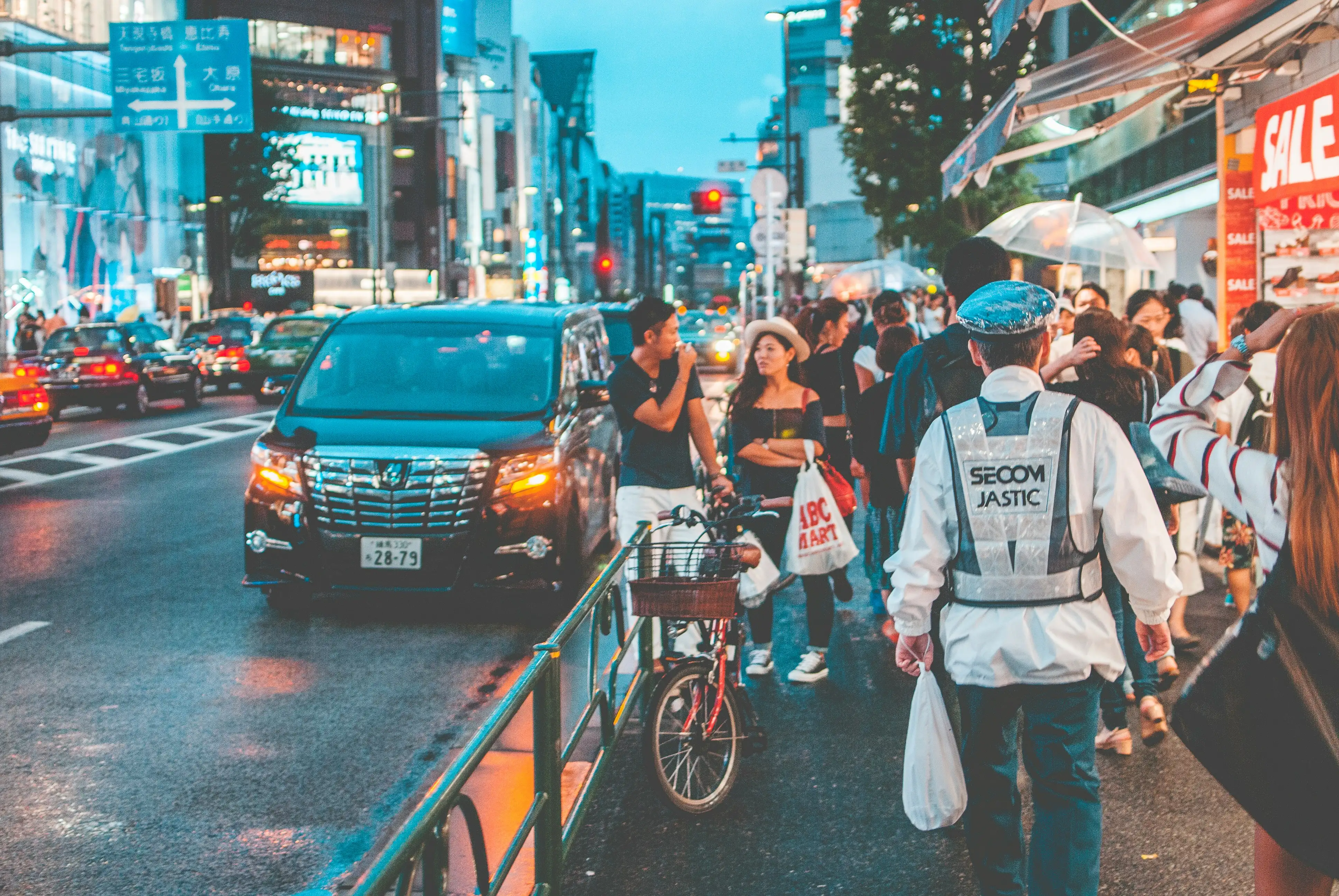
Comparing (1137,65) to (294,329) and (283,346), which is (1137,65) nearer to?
(283,346)

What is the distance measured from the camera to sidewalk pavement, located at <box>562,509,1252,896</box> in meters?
4.23

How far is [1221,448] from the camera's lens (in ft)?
10.00

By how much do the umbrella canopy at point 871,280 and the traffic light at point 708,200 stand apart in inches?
94.0

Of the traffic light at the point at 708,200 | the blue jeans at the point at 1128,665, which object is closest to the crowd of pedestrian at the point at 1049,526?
the blue jeans at the point at 1128,665

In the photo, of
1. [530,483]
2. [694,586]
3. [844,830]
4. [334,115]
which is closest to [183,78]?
[530,483]

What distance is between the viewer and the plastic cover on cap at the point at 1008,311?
343cm

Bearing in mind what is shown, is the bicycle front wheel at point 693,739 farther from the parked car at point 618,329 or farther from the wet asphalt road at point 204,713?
the parked car at point 618,329

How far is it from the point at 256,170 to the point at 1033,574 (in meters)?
58.8

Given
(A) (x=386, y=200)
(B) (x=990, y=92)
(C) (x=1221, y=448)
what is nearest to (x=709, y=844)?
(C) (x=1221, y=448)

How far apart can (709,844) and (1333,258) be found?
649 centimetres

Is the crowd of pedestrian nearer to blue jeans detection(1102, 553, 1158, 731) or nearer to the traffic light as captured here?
blue jeans detection(1102, 553, 1158, 731)

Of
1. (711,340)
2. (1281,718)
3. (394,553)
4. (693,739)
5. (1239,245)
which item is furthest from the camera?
(711,340)

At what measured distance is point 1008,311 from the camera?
11.4 feet

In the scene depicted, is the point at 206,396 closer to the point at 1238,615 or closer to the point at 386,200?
the point at 1238,615
